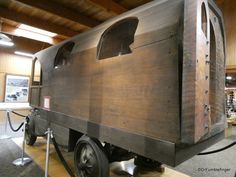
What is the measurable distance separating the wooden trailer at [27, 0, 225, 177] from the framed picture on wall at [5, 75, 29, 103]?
6312mm

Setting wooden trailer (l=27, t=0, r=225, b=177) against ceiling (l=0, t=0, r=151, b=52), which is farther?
ceiling (l=0, t=0, r=151, b=52)

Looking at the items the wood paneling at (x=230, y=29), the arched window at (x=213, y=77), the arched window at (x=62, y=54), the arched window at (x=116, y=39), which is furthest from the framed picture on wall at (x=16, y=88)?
the arched window at (x=213, y=77)

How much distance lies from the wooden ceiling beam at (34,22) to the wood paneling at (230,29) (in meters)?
4.63

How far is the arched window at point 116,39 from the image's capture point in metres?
2.29

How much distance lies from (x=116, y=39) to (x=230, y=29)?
434 centimetres

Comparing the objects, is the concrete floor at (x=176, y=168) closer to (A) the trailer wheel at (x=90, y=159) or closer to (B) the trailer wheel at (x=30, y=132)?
(B) the trailer wheel at (x=30, y=132)

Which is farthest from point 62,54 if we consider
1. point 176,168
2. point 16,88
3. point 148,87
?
point 16,88

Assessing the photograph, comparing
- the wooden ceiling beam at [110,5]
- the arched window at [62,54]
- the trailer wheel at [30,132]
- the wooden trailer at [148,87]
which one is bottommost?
the trailer wheel at [30,132]

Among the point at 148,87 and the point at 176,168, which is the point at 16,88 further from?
the point at 148,87

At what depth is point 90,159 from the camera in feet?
7.89

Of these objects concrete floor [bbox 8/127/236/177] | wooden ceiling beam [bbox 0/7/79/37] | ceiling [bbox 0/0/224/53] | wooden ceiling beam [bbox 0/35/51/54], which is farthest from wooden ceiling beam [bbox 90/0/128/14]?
wooden ceiling beam [bbox 0/35/51/54]

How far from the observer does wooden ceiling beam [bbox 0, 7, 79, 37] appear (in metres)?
4.32

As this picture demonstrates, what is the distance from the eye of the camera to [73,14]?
14.5 ft

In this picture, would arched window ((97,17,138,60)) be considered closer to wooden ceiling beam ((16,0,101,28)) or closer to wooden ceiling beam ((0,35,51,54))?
wooden ceiling beam ((16,0,101,28))
